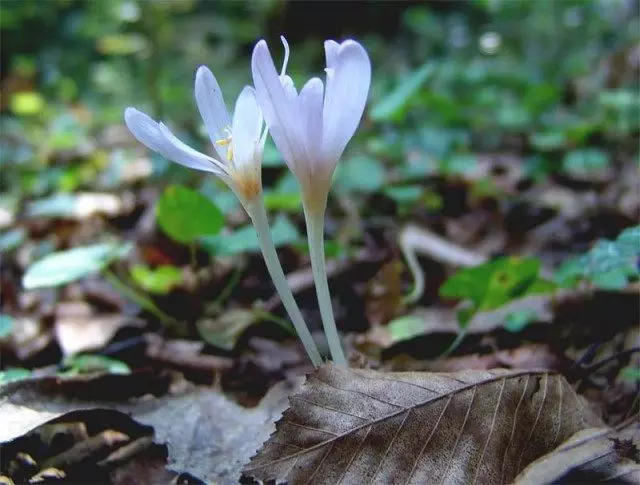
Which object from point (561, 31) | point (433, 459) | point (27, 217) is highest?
point (561, 31)

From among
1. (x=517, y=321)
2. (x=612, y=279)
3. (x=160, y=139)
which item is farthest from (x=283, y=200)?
(x=160, y=139)

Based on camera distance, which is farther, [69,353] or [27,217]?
[27,217]

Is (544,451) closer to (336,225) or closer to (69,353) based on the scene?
(69,353)

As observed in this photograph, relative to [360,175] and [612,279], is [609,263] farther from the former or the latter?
[360,175]

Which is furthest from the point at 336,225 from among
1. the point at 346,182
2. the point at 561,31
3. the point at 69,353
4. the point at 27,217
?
the point at 561,31

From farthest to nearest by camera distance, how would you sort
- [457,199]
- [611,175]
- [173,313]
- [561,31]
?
[561,31] → [611,175] → [457,199] → [173,313]

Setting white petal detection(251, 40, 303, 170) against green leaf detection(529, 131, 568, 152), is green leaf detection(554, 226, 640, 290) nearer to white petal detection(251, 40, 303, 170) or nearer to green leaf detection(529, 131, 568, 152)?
white petal detection(251, 40, 303, 170)
